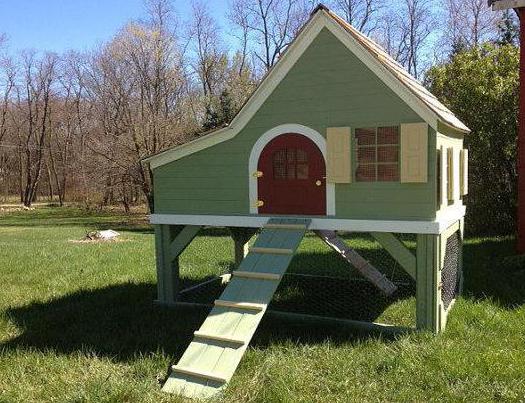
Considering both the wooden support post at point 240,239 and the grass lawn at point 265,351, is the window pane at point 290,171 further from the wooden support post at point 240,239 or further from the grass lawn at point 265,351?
the wooden support post at point 240,239

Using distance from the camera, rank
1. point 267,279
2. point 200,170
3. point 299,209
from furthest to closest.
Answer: point 200,170 < point 299,209 < point 267,279

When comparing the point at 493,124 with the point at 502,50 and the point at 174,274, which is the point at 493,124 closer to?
the point at 502,50

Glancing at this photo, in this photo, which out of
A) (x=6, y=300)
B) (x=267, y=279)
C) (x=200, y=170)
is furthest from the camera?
(x=6, y=300)

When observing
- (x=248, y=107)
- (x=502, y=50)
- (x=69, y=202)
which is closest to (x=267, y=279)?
(x=248, y=107)

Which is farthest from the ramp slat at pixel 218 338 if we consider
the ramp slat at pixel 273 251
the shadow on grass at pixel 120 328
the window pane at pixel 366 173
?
the window pane at pixel 366 173

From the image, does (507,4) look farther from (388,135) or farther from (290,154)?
(290,154)

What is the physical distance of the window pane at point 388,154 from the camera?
607cm

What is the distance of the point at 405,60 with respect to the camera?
3394cm

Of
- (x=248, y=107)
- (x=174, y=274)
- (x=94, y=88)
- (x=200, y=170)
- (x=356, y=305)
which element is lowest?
(x=356, y=305)

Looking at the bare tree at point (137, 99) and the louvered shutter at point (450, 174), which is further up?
the bare tree at point (137, 99)

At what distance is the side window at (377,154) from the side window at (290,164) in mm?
717

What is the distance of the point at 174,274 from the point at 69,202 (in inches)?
1541

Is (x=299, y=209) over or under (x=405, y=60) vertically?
under

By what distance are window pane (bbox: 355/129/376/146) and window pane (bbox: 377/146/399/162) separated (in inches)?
5.2
